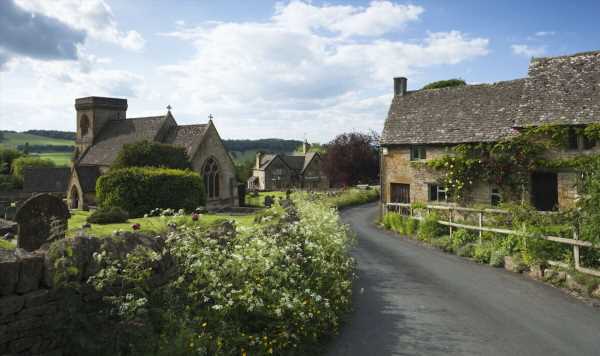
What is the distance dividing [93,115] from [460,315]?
49.8 metres

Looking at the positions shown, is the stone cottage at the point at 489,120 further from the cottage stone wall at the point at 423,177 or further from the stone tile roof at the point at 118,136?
the stone tile roof at the point at 118,136

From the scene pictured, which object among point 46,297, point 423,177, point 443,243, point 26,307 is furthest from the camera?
point 423,177

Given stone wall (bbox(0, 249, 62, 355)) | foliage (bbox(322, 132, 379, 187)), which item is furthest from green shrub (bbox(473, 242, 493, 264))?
foliage (bbox(322, 132, 379, 187))

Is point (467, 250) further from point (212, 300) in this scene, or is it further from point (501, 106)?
point (501, 106)

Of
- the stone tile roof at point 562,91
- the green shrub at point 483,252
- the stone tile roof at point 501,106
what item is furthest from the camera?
the stone tile roof at point 501,106

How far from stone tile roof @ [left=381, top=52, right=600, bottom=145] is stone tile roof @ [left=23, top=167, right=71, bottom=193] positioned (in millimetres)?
39335

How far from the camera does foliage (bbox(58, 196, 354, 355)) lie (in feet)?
24.3

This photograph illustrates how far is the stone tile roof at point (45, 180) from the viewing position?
52.3 metres

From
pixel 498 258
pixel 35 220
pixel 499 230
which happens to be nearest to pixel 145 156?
pixel 35 220

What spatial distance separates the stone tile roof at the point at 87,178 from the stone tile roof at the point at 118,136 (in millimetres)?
2042

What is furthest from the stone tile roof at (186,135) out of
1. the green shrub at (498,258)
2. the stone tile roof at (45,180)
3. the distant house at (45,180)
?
the green shrub at (498,258)

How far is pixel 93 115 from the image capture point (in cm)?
5178

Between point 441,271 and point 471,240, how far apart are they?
4.48 meters

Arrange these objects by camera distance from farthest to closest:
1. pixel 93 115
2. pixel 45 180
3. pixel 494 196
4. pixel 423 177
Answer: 1. pixel 45 180
2. pixel 93 115
3. pixel 423 177
4. pixel 494 196
